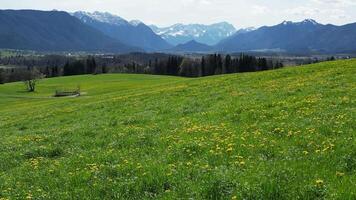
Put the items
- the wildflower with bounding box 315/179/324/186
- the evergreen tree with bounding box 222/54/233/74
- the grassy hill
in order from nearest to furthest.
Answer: the wildflower with bounding box 315/179/324/186, the grassy hill, the evergreen tree with bounding box 222/54/233/74

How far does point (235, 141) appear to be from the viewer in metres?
17.3

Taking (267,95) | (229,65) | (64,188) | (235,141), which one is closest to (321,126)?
(235,141)

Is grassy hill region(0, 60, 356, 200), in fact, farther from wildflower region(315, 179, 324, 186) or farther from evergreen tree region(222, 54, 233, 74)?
evergreen tree region(222, 54, 233, 74)

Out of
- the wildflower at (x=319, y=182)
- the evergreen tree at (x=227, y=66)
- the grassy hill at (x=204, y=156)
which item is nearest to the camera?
the wildflower at (x=319, y=182)

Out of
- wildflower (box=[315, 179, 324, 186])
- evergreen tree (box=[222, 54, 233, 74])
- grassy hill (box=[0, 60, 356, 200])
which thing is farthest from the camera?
evergreen tree (box=[222, 54, 233, 74])

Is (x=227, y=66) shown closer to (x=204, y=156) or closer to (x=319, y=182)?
(x=204, y=156)

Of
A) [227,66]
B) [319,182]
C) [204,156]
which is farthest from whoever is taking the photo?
[227,66]

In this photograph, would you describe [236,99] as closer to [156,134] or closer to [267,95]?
[267,95]

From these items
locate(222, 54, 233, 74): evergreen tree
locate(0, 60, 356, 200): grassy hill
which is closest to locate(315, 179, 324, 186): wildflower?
locate(0, 60, 356, 200): grassy hill

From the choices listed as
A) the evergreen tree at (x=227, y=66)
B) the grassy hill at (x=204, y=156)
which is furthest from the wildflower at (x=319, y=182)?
the evergreen tree at (x=227, y=66)

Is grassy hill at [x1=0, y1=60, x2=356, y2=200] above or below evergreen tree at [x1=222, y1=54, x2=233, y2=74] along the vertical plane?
above

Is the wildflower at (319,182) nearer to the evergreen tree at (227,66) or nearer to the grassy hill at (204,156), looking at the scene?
the grassy hill at (204,156)

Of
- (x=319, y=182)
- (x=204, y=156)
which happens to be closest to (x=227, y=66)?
(x=204, y=156)

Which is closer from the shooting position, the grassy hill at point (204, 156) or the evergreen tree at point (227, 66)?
the grassy hill at point (204, 156)
